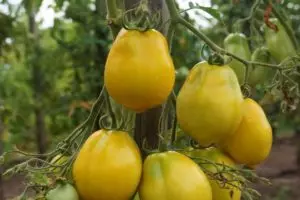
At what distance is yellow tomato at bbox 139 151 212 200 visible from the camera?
0.91m

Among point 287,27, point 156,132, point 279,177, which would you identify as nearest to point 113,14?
point 156,132

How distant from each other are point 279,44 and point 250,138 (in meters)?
0.55

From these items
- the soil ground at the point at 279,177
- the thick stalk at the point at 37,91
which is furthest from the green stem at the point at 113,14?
the thick stalk at the point at 37,91

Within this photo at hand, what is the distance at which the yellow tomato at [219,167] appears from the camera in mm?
1018

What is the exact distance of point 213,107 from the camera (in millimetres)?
926

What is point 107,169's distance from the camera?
0.90 metres

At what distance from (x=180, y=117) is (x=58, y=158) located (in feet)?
0.68

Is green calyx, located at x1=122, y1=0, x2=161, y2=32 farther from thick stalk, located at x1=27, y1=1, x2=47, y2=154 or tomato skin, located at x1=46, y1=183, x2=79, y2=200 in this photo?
thick stalk, located at x1=27, y1=1, x2=47, y2=154

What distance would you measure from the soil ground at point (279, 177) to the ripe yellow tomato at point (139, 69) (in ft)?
9.81

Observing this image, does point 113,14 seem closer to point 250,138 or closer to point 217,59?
point 217,59

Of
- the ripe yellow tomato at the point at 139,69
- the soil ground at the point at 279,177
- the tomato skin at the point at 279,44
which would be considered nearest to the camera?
the ripe yellow tomato at the point at 139,69

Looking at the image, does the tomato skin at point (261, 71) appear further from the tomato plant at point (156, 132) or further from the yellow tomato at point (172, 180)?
the yellow tomato at point (172, 180)

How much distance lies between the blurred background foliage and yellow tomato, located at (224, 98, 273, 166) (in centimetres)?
37

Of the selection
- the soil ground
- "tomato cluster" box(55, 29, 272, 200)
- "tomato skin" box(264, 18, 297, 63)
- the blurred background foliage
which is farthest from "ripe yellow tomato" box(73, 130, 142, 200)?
the soil ground
